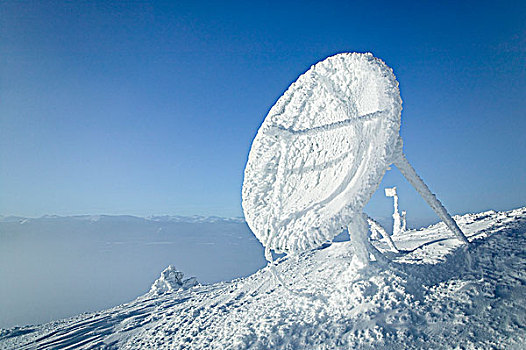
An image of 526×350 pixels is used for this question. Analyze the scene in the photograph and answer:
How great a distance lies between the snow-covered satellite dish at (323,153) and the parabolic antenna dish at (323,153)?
0.05 ft

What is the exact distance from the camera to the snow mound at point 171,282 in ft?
41.3

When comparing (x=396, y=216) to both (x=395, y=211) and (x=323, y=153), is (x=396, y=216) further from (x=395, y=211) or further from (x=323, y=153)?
(x=323, y=153)

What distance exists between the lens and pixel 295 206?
629 cm

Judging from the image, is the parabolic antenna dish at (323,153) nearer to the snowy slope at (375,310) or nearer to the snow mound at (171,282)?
the snowy slope at (375,310)

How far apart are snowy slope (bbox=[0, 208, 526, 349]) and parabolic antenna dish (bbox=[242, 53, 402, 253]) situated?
1615mm

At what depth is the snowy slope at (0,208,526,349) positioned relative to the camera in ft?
15.4

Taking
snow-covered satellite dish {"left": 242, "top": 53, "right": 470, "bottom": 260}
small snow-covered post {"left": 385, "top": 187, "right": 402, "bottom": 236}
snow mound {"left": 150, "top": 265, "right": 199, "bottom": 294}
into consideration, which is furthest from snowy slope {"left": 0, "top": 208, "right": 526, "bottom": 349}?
small snow-covered post {"left": 385, "top": 187, "right": 402, "bottom": 236}

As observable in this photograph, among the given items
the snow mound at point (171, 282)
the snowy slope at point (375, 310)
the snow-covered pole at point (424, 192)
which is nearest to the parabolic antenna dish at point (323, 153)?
the snow-covered pole at point (424, 192)

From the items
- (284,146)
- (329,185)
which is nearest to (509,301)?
(329,185)

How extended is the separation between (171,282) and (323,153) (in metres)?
9.40

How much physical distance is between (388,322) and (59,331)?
950cm

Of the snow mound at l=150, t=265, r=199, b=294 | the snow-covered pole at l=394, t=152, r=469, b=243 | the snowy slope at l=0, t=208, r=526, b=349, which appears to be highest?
the snow-covered pole at l=394, t=152, r=469, b=243

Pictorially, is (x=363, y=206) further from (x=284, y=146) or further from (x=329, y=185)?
(x=284, y=146)

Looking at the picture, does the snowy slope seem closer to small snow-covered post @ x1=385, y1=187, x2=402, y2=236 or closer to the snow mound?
the snow mound
